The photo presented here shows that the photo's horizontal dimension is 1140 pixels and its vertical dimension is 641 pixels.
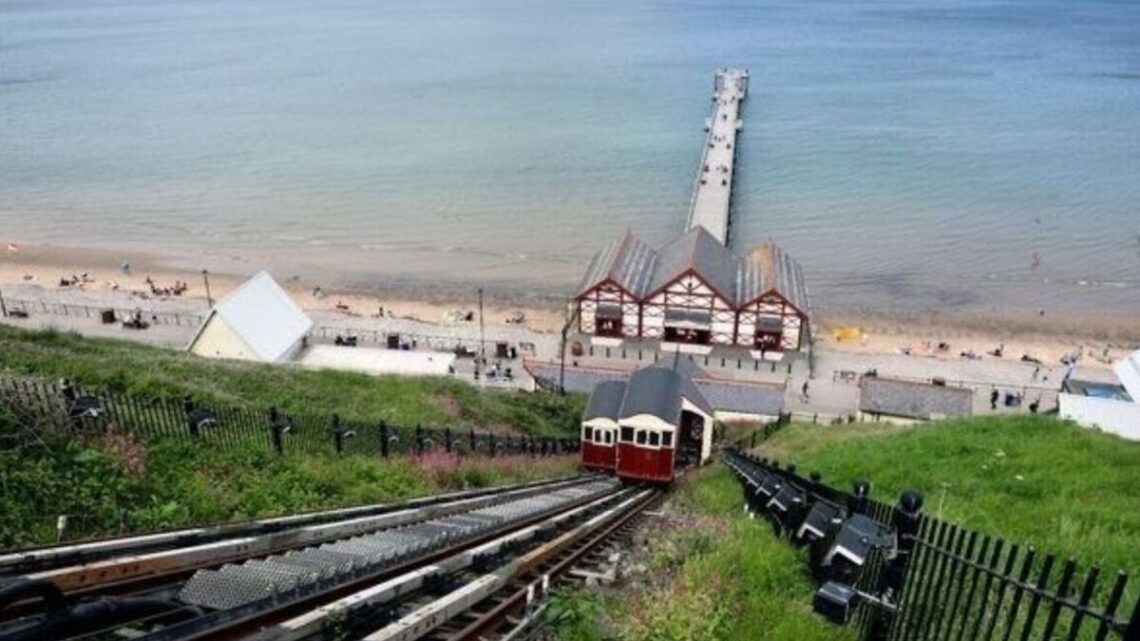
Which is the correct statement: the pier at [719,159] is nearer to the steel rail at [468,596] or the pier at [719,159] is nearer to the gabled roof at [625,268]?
the gabled roof at [625,268]

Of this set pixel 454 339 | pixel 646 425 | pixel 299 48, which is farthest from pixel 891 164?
pixel 299 48

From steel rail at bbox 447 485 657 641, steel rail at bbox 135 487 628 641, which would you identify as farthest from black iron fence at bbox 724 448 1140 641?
steel rail at bbox 135 487 628 641

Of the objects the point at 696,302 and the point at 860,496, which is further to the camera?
the point at 696,302

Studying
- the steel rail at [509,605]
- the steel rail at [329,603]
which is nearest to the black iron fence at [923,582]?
A: the steel rail at [509,605]

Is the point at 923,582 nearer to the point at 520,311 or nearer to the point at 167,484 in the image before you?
the point at 167,484

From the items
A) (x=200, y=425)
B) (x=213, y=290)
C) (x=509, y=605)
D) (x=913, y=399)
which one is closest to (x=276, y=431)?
(x=200, y=425)

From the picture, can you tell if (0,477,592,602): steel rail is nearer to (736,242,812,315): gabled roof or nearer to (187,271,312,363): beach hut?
(187,271,312,363): beach hut

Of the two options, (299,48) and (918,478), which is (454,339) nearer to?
(918,478)
